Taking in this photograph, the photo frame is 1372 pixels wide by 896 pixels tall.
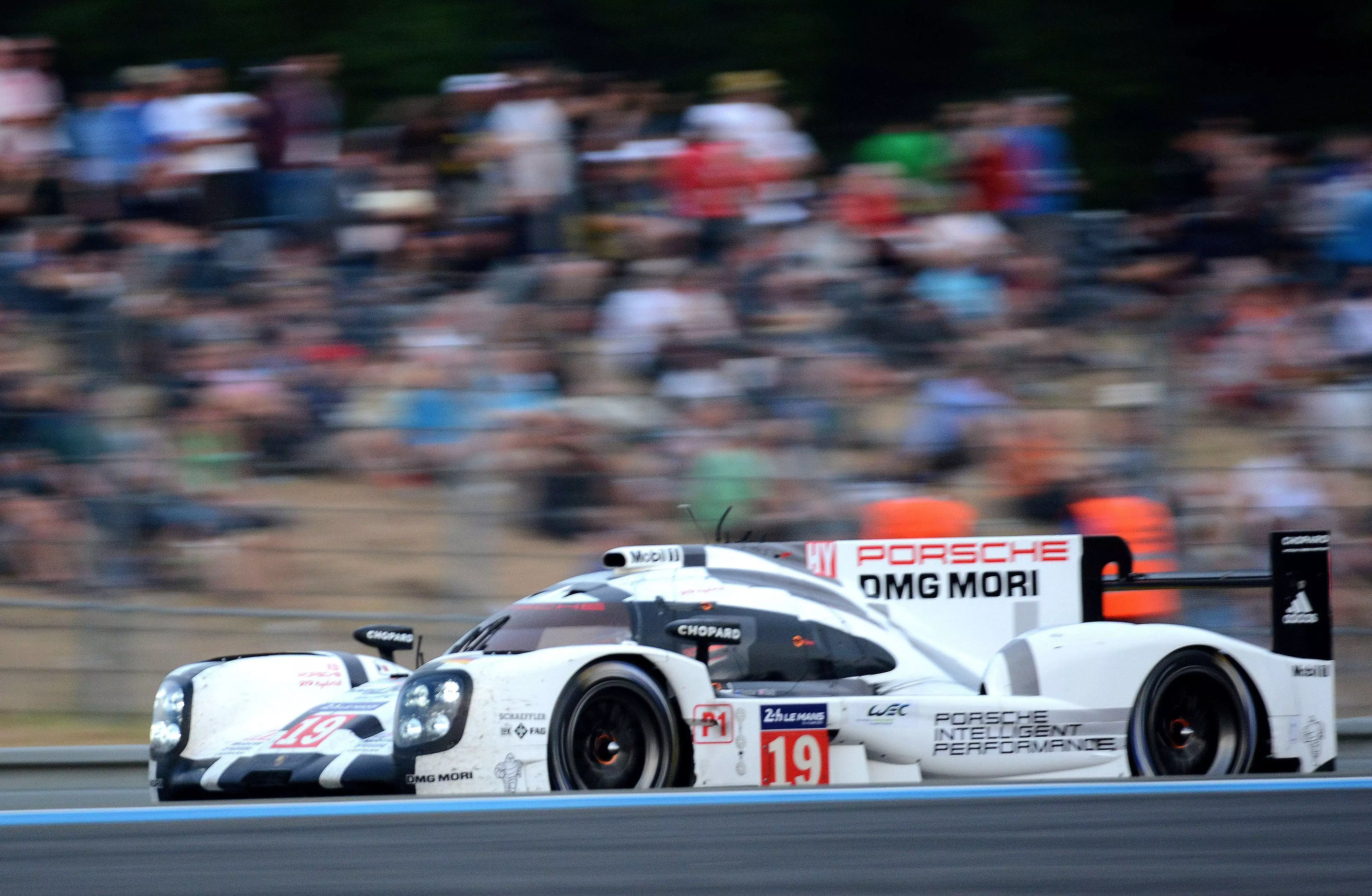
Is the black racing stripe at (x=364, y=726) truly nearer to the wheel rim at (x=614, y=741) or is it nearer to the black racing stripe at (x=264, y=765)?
the black racing stripe at (x=264, y=765)

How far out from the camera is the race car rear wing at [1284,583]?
6.83m

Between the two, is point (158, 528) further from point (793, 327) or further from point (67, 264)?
point (793, 327)

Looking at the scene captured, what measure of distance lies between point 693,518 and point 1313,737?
2592 mm

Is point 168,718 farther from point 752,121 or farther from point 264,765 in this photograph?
point 752,121

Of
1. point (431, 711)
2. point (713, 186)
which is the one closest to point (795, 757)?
point (431, 711)

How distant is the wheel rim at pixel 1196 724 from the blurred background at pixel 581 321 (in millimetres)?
1173

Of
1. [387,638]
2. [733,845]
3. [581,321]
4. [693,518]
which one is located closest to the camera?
[733,845]

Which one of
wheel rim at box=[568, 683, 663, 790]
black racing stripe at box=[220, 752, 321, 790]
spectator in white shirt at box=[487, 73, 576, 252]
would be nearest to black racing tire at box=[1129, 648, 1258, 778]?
wheel rim at box=[568, 683, 663, 790]

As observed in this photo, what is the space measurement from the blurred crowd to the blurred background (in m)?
0.02

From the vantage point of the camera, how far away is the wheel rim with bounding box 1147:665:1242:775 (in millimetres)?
6551

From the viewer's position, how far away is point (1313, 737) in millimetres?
6719

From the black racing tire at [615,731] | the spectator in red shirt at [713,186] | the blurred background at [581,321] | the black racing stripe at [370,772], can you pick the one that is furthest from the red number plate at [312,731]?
the spectator in red shirt at [713,186]

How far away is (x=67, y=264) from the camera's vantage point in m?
9.23

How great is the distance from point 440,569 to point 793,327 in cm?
209
